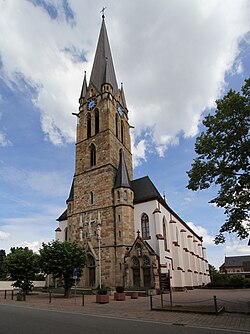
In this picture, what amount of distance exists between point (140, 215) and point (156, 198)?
2842 millimetres

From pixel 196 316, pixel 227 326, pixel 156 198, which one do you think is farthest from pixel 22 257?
pixel 227 326

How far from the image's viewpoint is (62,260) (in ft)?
80.4

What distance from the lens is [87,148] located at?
1602 inches

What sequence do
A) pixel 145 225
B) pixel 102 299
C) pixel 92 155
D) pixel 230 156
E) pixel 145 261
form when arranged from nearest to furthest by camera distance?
pixel 230 156 < pixel 102 299 < pixel 145 261 < pixel 145 225 < pixel 92 155

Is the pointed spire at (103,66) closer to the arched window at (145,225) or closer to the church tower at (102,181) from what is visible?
the church tower at (102,181)

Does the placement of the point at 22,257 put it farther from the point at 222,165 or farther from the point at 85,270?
the point at 222,165

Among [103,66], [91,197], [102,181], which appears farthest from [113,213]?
[103,66]

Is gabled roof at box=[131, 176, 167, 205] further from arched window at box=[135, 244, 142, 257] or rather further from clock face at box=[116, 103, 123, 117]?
clock face at box=[116, 103, 123, 117]

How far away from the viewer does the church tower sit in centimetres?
3219

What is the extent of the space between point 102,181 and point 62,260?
13.7 meters

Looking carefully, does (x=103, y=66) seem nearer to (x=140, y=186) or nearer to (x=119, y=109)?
(x=119, y=109)

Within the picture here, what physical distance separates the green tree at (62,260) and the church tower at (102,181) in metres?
6.84

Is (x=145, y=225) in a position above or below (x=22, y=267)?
above

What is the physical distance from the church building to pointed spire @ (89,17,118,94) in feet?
0.84
